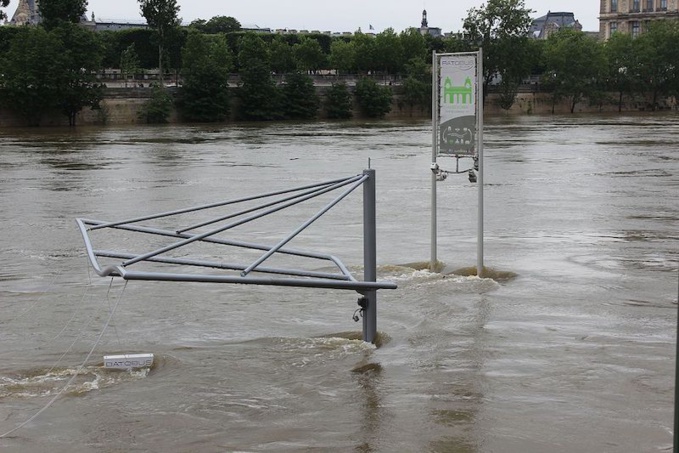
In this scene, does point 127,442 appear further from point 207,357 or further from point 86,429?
point 207,357

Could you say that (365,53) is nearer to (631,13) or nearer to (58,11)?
(58,11)

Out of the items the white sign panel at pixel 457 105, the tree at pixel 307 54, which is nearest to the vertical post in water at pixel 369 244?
the white sign panel at pixel 457 105

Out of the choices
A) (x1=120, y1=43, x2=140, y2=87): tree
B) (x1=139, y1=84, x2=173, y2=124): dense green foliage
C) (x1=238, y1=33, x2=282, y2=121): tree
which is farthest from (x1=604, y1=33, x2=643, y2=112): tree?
(x1=139, y1=84, x2=173, y2=124): dense green foliage

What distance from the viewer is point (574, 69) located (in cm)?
10506

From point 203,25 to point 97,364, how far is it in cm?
14857

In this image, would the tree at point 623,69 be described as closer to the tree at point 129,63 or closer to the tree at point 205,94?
the tree at point 205,94

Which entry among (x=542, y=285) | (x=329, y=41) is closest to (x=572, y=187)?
(x=542, y=285)

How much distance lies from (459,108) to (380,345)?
11.5ft

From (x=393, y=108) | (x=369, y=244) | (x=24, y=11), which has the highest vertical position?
(x=24, y=11)

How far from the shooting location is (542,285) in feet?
39.8

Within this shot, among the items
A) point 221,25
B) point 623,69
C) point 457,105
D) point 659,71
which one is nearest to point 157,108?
point 623,69

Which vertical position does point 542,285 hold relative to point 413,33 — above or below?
below

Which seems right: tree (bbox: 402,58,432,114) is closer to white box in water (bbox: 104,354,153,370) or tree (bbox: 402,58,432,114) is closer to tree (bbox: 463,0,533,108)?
tree (bbox: 463,0,533,108)

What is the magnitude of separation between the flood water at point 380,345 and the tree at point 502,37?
90623 millimetres
